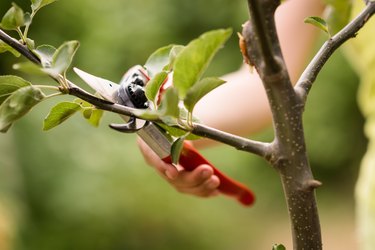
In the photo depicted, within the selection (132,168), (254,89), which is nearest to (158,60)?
(254,89)

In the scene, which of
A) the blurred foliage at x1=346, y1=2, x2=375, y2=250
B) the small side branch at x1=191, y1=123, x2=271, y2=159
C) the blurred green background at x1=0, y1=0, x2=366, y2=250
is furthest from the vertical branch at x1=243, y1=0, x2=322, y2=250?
the blurred green background at x1=0, y1=0, x2=366, y2=250

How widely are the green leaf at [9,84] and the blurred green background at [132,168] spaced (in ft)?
5.29

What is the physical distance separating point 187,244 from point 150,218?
0.20 m

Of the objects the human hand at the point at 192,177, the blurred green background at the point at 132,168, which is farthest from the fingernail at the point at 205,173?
the blurred green background at the point at 132,168

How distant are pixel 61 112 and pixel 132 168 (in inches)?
74.4

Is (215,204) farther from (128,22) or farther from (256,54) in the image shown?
(256,54)

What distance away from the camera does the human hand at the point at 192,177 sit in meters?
0.43

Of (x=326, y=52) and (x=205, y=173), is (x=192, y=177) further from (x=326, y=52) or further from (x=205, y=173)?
(x=326, y=52)

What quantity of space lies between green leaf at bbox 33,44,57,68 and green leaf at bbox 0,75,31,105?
0.05 feet

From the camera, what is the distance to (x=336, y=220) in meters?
3.04

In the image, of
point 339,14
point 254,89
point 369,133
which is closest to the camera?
point 339,14

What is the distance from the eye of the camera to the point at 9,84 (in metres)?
0.33

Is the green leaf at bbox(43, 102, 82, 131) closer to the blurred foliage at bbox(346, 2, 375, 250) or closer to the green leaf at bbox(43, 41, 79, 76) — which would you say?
the green leaf at bbox(43, 41, 79, 76)

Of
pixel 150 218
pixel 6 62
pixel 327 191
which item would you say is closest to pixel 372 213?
pixel 150 218
